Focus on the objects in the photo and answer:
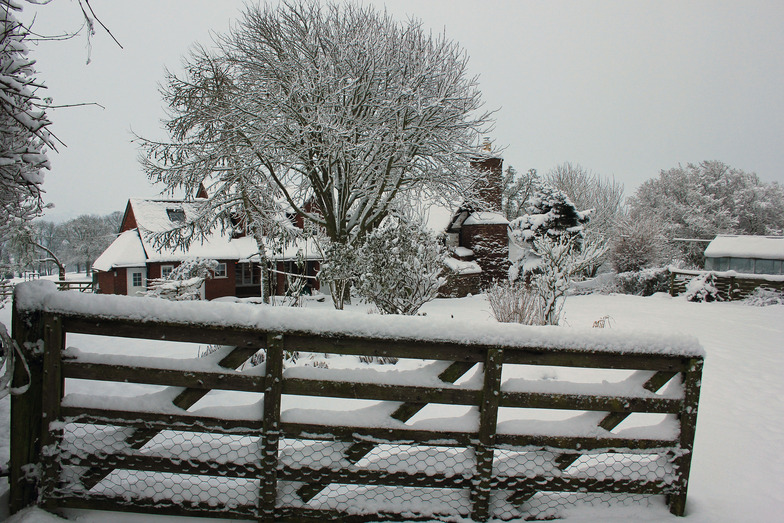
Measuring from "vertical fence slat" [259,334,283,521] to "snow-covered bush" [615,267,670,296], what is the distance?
76.4 feet

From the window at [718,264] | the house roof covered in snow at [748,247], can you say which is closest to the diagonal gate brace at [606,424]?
the house roof covered in snow at [748,247]

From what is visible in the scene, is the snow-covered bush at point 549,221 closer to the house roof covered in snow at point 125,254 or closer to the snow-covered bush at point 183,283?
the snow-covered bush at point 183,283

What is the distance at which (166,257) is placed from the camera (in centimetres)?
2230

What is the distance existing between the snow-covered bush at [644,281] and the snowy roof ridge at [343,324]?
21.9m

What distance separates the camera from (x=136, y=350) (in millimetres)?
7090

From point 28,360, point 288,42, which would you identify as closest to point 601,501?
point 28,360

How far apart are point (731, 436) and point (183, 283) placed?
10861mm

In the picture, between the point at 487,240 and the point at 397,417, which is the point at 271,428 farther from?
the point at 487,240

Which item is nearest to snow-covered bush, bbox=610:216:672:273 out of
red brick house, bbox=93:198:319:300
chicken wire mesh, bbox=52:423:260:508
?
red brick house, bbox=93:198:319:300

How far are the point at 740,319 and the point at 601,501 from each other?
12.9 m

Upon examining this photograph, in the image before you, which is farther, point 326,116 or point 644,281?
point 644,281

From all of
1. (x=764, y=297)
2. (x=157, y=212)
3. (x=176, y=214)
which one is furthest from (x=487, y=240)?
(x=157, y=212)

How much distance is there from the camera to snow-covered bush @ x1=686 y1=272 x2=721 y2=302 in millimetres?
16906

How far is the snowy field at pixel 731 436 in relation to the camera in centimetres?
284
